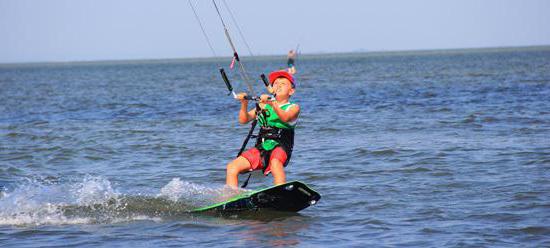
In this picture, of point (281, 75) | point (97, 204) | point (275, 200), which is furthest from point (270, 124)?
point (97, 204)

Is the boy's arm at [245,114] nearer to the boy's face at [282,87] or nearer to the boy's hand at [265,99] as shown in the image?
the boy's hand at [265,99]

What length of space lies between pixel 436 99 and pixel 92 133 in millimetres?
14322

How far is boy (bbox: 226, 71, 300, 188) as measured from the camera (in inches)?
380

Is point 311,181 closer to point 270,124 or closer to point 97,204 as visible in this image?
point 270,124

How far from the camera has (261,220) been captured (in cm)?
980

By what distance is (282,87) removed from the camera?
9.66 m

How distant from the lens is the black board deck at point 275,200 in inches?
384

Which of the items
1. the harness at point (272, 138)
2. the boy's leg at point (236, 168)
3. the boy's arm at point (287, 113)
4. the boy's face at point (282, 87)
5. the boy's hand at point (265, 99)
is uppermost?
the boy's face at point (282, 87)

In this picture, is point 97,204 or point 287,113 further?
point 97,204

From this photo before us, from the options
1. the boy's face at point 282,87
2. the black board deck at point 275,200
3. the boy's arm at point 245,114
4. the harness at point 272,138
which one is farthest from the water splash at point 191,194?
the boy's face at point 282,87

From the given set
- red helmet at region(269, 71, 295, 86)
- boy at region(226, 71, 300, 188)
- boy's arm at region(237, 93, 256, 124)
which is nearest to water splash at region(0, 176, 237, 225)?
boy at region(226, 71, 300, 188)

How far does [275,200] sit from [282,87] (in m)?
1.38

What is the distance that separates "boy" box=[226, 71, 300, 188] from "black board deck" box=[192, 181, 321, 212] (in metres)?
0.14

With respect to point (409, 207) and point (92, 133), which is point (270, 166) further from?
point (92, 133)
